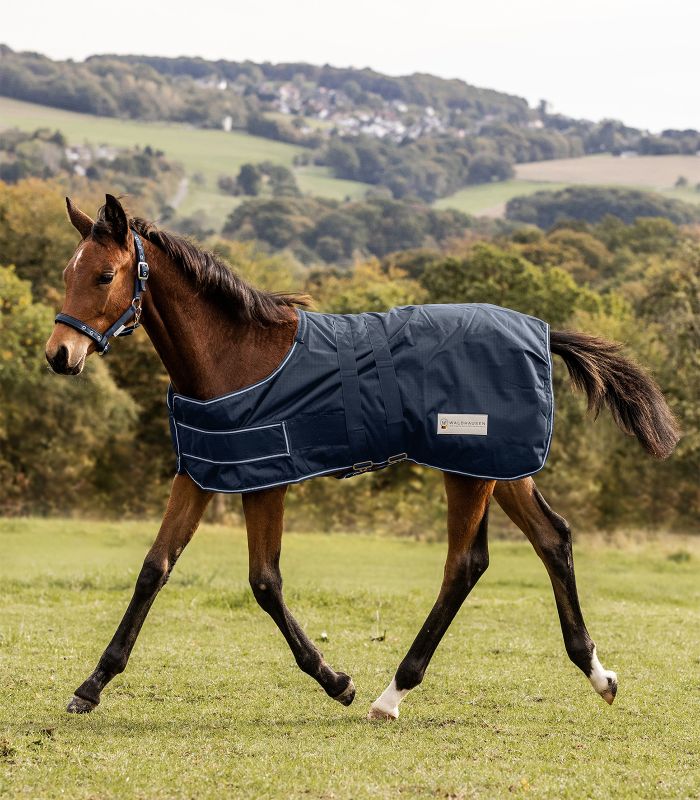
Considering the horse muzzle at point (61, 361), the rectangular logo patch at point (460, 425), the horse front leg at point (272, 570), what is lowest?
the horse front leg at point (272, 570)

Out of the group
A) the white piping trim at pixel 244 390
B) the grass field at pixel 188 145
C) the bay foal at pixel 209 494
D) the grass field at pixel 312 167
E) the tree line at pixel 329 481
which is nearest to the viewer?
the bay foal at pixel 209 494

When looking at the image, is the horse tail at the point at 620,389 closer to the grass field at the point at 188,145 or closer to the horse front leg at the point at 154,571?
the horse front leg at the point at 154,571

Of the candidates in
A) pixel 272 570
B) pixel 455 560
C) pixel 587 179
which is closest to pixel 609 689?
pixel 455 560

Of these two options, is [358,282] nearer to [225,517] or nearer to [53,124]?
[225,517]

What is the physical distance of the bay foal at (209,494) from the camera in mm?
6355

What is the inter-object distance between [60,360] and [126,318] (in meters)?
0.51

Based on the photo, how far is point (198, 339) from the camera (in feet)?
22.0

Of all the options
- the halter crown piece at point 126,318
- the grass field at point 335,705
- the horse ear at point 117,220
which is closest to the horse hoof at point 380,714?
the grass field at point 335,705

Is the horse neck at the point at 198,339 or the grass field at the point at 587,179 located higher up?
the horse neck at the point at 198,339

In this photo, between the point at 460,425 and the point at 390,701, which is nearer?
the point at 390,701

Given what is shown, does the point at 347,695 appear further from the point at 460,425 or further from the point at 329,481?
the point at 329,481

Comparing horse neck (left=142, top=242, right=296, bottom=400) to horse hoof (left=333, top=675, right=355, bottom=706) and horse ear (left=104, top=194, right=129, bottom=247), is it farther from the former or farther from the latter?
horse hoof (left=333, top=675, right=355, bottom=706)

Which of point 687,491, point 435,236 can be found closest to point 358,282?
point 687,491

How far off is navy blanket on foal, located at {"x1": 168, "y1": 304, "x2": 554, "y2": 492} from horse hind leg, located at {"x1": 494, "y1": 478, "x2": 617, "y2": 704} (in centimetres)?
36
